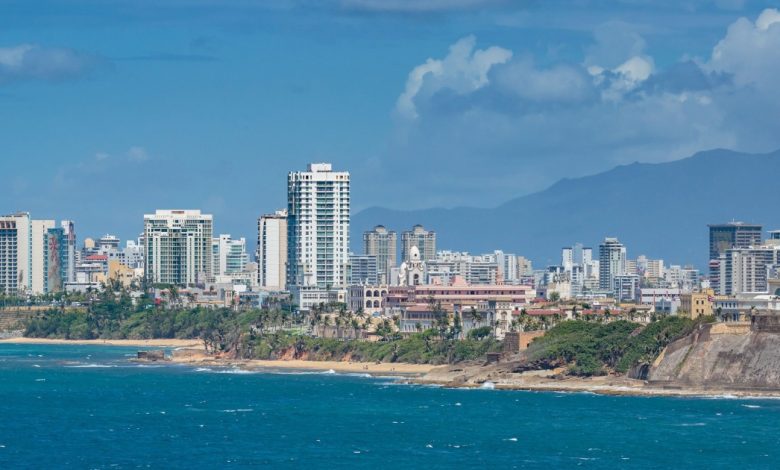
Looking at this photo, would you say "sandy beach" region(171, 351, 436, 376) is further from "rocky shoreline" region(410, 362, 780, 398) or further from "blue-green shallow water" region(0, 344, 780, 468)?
"blue-green shallow water" region(0, 344, 780, 468)

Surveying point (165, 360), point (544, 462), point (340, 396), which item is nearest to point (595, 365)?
point (340, 396)

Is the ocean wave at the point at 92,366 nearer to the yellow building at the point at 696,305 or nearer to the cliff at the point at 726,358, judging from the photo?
the yellow building at the point at 696,305

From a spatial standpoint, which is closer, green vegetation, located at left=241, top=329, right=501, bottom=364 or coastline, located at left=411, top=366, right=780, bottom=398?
coastline, located at left=411, top=366, right=780, bottom=398

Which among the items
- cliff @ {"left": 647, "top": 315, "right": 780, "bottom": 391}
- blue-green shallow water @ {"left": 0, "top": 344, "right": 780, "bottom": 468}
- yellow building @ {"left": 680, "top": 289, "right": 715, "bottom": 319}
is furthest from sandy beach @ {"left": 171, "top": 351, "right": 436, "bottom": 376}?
cliff @ {"left": 647, "top": 315, "right": 780, "bottom": 391}

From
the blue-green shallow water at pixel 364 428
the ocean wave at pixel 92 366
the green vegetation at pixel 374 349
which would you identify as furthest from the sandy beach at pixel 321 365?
the blue-green shallow water at pixel 364 428

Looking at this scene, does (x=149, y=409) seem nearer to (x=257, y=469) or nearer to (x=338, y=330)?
(x=257, y=469)

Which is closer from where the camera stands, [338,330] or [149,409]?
[149,409]
